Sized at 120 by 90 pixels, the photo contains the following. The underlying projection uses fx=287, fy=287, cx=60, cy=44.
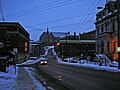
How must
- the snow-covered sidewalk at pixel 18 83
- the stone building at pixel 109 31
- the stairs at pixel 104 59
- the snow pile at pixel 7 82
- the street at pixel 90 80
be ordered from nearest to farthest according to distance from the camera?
the snow pile at pixel 7 82 < the snow-covered sidewalk at pixel 18 83 < the street at pixel 90 80 < the stairs at pixel 104 59 < the stone building at pixel 109 31

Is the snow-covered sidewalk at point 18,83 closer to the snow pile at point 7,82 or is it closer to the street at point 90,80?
the snow pile at point 7,82

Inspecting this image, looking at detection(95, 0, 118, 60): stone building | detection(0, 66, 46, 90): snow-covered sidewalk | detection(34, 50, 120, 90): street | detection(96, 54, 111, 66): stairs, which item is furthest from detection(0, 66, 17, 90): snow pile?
detection(95, 0, 118, 60): stone building

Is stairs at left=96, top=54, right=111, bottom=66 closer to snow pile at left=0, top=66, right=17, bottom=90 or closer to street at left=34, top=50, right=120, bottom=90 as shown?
street at left=34, top=50, right=120, bottom=90

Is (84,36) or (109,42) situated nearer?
(109,42)

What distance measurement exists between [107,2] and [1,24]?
41912 millimetres

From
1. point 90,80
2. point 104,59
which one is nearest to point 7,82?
point 90,80

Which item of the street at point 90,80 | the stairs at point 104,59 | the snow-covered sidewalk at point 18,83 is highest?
the stairs at point 104,59

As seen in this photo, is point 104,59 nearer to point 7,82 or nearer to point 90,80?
point 90,80

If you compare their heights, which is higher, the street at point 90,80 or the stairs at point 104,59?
the stairs at point 104,59

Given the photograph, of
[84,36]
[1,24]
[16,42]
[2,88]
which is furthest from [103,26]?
[84,36]

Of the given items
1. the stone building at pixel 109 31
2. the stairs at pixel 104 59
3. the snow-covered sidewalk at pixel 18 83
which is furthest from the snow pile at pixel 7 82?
the stone building at pixel 109 31

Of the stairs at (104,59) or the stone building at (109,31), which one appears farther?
the stone building at (109,31)

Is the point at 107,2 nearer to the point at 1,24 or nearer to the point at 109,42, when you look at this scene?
the point at 109,42

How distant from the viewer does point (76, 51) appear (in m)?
138
